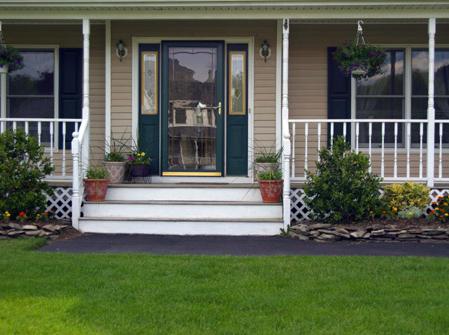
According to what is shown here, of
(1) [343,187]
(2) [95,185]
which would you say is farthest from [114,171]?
(1) [343,187]

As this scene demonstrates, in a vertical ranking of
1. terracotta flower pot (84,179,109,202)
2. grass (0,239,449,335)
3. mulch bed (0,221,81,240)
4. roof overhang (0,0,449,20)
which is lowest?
grass (0,239,449,335)

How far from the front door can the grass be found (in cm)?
375

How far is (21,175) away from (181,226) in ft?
7.54

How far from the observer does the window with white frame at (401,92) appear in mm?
11938

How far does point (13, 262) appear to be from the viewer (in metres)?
7.84

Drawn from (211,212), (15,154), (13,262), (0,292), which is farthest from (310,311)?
(15,154)

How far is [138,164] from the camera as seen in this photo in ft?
37.4

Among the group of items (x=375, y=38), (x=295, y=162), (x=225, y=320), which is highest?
(x=375, y=38)

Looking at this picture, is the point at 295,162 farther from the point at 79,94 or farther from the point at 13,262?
the point at 13,262

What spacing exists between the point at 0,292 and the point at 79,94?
6.02 m

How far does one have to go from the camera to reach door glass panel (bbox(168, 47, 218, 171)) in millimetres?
11789

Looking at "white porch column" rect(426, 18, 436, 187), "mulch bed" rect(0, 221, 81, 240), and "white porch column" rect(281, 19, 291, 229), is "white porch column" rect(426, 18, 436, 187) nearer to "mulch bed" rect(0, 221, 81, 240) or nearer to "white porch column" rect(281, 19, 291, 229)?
"white porch column" rect(281, 19, 291, 229)

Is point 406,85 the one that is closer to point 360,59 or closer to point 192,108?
point 360,59

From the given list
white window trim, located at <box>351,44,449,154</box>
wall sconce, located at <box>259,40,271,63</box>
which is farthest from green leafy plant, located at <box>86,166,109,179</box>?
white window trim, located at <box>351,44,449,154</box>
